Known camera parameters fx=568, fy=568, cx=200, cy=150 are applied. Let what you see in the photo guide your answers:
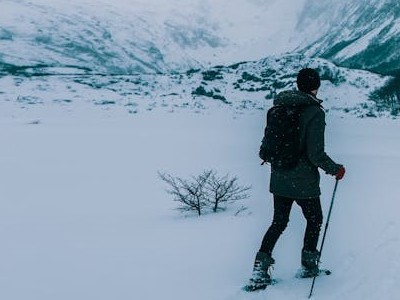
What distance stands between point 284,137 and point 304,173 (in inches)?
14.7

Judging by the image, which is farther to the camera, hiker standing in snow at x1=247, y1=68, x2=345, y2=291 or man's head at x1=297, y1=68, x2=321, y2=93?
man's head at x1=297, y1=68, x2=321, y2=93

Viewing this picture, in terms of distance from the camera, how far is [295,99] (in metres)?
4.95

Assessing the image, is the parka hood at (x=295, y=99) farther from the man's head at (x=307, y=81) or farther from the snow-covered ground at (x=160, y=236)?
the snow-covered ground at (x=160, y=236)

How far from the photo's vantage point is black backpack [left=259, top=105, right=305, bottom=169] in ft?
16.2

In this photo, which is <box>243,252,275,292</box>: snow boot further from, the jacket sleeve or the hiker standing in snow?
the jacket sleeve

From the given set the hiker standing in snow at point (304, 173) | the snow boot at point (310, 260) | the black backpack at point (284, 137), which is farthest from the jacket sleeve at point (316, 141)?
the snow boot at point (310, 260)

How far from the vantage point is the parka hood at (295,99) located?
4930mm

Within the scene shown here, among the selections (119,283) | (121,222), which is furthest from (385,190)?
(119,283)

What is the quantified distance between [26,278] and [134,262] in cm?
120

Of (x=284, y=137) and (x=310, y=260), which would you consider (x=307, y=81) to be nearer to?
(x=284, y=137)

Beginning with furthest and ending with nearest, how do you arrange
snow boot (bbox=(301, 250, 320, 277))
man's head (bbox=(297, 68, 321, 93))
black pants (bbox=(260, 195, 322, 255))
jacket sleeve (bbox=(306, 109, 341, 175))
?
snow boot (bbox=(301, 250, 320, 277))
black pants (bbox=(260, 195, 322, 255))
man's head (bbox=(297, 68, 321, 93))
jacket sleeve (bbox=(306, 109, 341, 175))

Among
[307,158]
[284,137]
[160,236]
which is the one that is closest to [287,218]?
[307,158]

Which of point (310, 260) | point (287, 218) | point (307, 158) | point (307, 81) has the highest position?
point (307, 81)

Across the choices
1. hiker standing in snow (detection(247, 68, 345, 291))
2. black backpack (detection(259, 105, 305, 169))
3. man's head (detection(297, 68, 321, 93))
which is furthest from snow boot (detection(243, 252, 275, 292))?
man's head (detection(297, 68, 321, 93))
